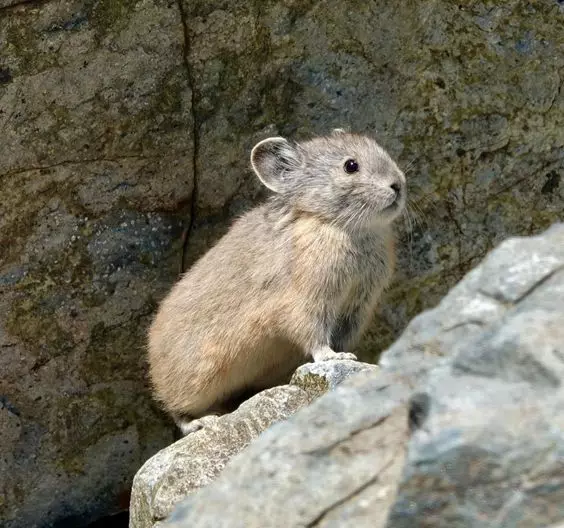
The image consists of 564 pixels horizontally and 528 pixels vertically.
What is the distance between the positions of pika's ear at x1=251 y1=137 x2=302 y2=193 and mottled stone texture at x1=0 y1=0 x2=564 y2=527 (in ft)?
1.92

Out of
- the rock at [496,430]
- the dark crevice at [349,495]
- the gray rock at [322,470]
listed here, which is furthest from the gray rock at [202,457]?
the rock at [496,430]

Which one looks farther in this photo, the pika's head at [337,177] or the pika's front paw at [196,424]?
the pika's front paw at [196,424]

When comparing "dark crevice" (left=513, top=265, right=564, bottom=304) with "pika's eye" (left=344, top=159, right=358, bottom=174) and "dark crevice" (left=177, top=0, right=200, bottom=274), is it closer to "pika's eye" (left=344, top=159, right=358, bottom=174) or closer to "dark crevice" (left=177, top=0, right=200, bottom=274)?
"pika's eye" (left=344, top=159, right=358, bottom=174)

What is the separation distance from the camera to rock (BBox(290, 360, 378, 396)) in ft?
23.8

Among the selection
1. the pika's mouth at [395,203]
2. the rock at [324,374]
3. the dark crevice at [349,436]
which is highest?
the dark crevice at [349,436]

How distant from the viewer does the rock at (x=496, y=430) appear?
363 cm

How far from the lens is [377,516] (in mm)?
3863

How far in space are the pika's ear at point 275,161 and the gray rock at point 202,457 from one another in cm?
168

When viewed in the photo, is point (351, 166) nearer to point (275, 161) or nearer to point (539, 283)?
point (275, 161)

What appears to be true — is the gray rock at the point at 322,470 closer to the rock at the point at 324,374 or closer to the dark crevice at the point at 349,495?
the dark crevice at the point at 349,495

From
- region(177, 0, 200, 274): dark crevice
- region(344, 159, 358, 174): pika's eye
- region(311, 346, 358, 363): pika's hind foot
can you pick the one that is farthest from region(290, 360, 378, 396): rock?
region(177, 0, 200, 274): dark crevice

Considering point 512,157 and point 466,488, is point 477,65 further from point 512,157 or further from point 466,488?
point 466,488

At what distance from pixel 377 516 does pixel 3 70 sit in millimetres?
5220

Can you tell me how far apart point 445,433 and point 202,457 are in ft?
11.9
